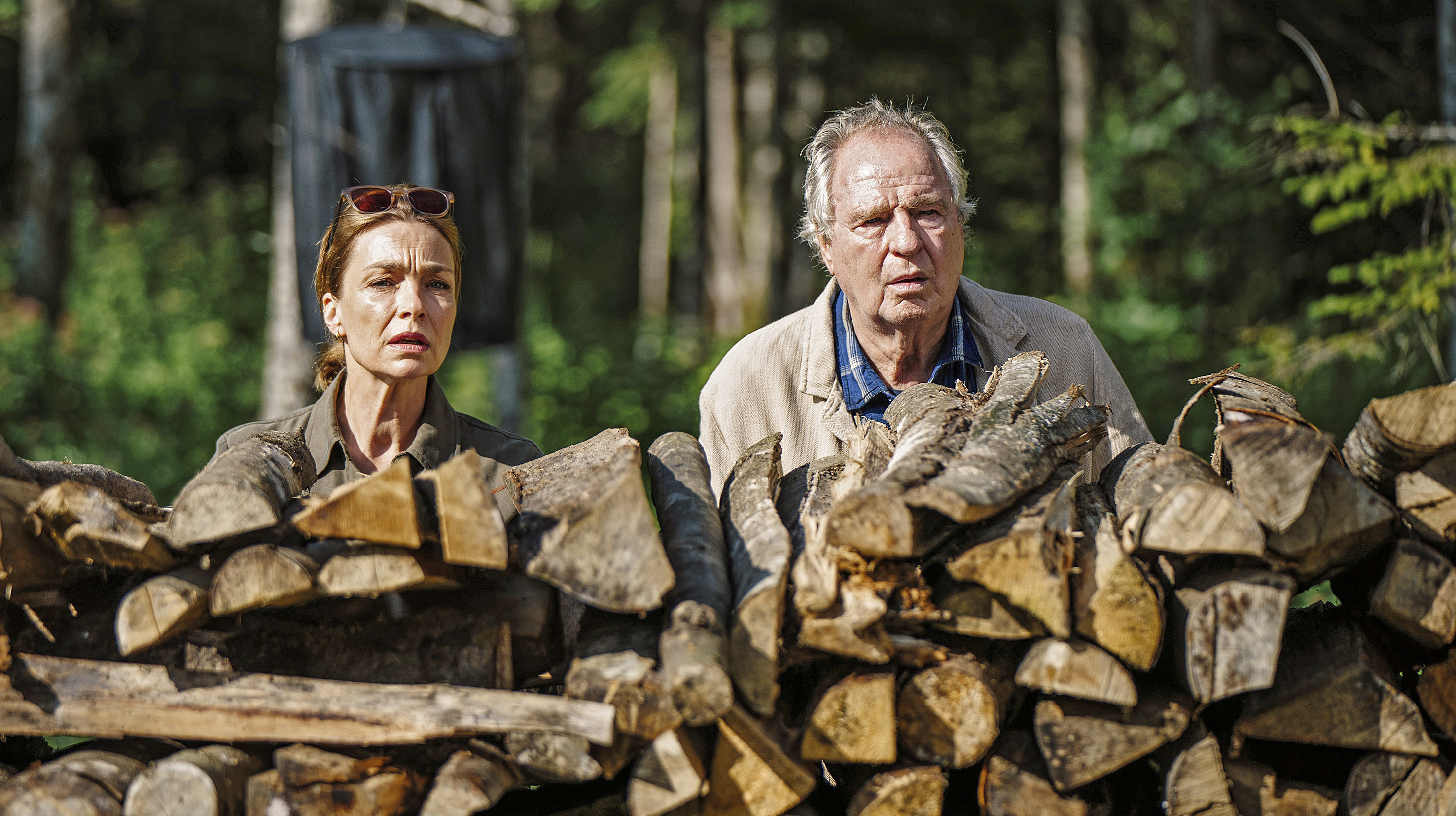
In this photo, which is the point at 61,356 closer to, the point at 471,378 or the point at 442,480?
the point at 471,378

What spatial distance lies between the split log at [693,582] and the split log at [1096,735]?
0.61 metres

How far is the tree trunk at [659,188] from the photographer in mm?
17828

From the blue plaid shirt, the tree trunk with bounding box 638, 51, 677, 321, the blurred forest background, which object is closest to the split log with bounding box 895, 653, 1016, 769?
the blue plaid shirt

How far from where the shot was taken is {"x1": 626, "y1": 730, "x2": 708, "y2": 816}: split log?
1.95 metres

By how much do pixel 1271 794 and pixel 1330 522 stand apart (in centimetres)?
53

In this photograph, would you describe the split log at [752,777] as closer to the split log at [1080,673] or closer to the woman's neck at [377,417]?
the split log at [1080,673]

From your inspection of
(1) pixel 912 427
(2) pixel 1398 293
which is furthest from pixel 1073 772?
(2) pixel 1398 293

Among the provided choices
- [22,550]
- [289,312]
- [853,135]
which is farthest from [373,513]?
[289,312]

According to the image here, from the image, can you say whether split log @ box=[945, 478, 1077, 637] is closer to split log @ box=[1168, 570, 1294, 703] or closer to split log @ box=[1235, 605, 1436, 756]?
split log @ box=[1168, 570, 1294, 703]

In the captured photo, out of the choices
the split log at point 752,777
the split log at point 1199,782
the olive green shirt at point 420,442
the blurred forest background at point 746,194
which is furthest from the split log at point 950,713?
the blurred forest background at point 746,194

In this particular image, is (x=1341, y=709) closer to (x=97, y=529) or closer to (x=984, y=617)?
(x=984, y=617)

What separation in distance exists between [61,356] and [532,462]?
8579 mm

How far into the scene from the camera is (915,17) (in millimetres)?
16109

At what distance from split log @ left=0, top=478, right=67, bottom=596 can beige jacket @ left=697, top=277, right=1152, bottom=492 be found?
1.71m
